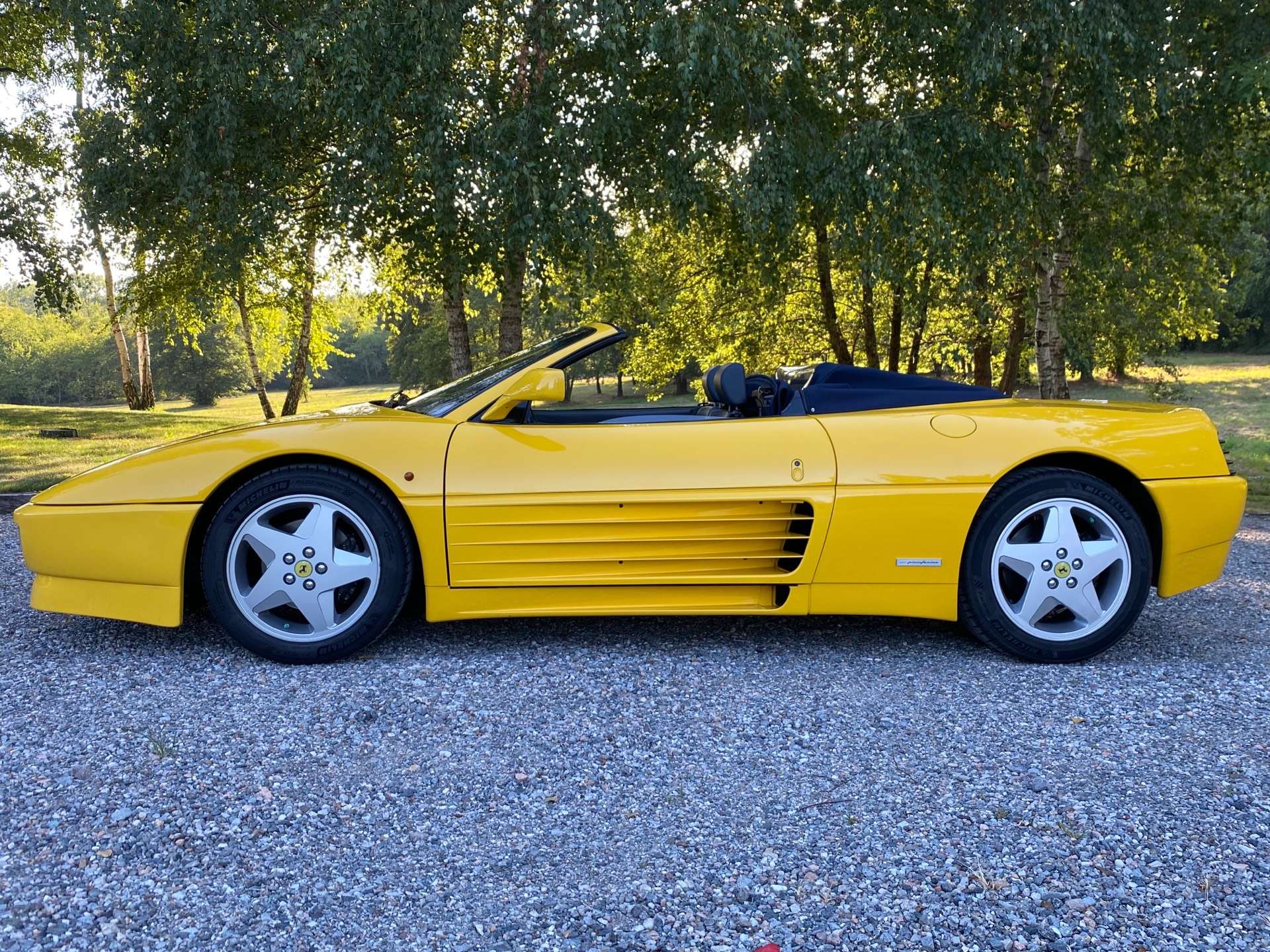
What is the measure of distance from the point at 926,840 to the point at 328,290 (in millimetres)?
21144

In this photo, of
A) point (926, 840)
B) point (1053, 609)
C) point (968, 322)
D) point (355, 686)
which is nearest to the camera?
point (926, 840)

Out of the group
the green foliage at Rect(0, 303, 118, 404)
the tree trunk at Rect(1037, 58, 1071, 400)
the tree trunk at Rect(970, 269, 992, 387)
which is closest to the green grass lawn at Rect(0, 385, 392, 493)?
the tree trunk at Rect(970, 269, 992, 387)

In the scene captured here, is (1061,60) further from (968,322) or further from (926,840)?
(926,840)

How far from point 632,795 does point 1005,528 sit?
5.95ft

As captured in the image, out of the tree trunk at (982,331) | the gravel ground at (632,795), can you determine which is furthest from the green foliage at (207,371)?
the gravel ground at (632,795)

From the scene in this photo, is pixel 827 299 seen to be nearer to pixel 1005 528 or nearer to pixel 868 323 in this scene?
pixel 868 323

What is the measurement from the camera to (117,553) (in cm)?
324

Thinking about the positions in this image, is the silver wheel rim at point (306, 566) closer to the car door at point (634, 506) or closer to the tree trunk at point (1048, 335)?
the car door at point (634, 506)

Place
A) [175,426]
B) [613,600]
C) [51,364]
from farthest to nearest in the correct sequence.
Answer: [51,364] → [175,426] → [613,600]

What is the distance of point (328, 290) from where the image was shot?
20984 millimetres

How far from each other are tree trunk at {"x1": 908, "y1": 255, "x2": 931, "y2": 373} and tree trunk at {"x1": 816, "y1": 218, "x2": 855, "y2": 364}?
1.32 m

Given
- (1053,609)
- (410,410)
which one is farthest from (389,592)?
(1053,609)

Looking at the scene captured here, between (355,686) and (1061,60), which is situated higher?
(1061,60)

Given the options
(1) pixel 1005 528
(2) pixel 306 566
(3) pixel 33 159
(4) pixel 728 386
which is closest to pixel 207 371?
(3) pixel 33 159
